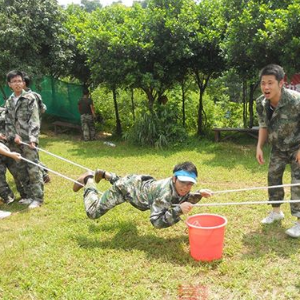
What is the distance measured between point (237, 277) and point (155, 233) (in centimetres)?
124

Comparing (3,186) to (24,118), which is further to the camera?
(3,186)

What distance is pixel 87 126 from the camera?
11555mm

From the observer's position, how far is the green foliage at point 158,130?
9.91 meters

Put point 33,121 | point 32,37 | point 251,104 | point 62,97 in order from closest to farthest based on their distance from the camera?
point 33,121
point 251,104
point 32,37
point 62,97

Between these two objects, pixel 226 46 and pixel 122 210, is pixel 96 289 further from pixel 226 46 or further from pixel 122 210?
pixel 226 46

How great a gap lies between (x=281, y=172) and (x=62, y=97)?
33.8 ft

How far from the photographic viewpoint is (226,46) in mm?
8688

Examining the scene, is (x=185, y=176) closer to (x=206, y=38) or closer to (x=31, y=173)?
(x=31, y=173)

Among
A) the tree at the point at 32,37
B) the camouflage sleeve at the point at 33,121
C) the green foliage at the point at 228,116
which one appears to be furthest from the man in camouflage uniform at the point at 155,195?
the green foliage at the point at 228,116

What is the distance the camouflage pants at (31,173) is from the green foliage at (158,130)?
457 centimetres

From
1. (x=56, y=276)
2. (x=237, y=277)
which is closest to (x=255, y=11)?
(x=237, y=277)

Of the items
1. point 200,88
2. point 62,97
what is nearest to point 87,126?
point 62,97

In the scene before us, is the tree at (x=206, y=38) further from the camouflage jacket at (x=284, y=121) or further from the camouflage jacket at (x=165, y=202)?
the camouflage jacket at (x=165, y=202)

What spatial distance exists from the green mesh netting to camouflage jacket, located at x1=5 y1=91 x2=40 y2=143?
24.6 feet
